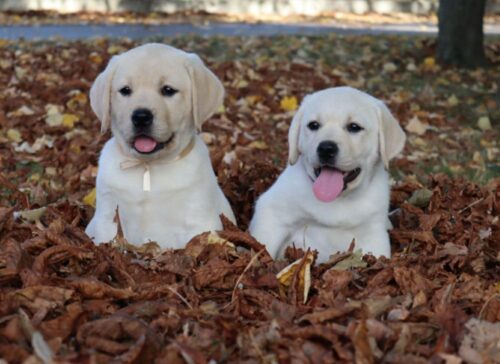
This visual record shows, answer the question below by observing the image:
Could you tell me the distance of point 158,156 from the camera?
4.54 metres

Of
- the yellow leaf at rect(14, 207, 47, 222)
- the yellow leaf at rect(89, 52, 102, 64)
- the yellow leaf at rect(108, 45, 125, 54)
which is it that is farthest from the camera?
the yellow leaf at rect(108, 45, 125, 54)

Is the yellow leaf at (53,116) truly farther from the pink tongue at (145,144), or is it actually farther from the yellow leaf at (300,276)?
the yellow leaf at (300,276)

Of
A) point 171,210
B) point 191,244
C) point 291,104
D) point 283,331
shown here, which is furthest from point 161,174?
point 291,104

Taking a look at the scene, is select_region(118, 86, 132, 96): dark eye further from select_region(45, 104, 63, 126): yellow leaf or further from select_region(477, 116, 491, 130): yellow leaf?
select_region(477, 116, 491, 130): yellow leaf

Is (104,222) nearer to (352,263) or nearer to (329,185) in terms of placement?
(329,185)

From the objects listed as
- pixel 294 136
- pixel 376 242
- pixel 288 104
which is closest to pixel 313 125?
pixel 294 136

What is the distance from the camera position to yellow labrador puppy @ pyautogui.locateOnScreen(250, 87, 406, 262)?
4.46 metres

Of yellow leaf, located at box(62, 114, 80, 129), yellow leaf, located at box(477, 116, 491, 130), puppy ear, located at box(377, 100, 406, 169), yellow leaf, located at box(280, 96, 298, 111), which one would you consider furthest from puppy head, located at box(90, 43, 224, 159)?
yellow leaf, located at box(477, 116, 491, 130)

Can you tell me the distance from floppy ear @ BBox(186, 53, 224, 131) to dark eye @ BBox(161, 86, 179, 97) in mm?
111

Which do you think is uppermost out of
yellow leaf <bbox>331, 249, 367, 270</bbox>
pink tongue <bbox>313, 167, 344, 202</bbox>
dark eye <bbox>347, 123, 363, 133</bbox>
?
dark eye <bbox>347, 123, 363, 133</bbox>

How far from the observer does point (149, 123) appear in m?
4.35

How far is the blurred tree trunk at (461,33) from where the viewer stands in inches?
472

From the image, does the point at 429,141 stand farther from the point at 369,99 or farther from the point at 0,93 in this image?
the point at 0,93

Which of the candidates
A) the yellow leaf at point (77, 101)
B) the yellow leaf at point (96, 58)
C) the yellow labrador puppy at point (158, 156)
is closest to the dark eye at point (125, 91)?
the yellow labrador puppy at point (158, 156)
